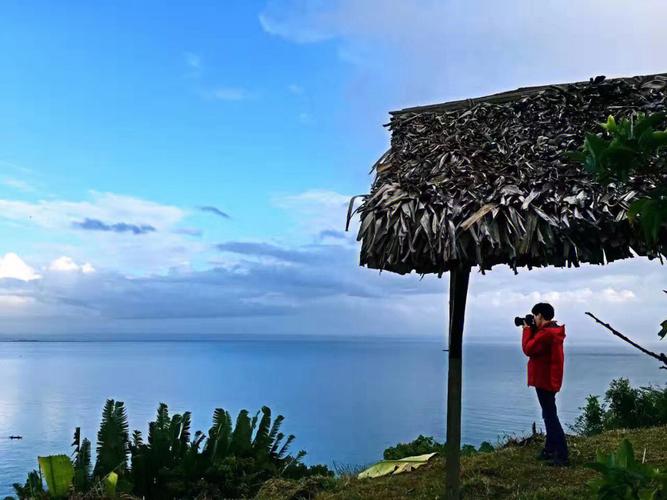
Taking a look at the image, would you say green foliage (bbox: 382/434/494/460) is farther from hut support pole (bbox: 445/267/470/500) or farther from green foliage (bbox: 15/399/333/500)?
hut support pole (bbox: 445/267/470/500)

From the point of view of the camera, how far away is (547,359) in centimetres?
643

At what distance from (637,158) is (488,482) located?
16.6 feet

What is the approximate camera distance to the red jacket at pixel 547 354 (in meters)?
6.34

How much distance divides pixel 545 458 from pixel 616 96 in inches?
145

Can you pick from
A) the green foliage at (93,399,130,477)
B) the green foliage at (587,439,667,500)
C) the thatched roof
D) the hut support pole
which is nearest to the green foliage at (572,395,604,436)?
the hut support pole

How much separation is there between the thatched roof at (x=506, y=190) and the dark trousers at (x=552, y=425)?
179 centimetres

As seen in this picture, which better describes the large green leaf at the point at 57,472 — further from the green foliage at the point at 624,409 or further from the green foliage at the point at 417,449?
the green foliage at the point at 624,409

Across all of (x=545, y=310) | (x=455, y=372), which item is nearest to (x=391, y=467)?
(x=455, y=372)

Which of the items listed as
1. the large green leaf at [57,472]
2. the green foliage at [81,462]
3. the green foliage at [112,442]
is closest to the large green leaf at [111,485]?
the large green leaf at [57,472]

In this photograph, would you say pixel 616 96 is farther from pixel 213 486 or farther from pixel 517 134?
pixel 213 486

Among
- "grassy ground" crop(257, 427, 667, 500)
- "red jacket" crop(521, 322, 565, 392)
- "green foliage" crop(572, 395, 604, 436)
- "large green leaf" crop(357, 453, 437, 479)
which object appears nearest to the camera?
"grassy ground" crop(257, 427, 667, 500)

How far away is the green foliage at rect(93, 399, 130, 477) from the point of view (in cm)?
718

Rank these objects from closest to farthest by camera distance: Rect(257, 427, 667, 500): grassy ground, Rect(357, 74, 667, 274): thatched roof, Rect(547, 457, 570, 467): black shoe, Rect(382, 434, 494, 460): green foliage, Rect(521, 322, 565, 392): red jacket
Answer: Rect(357, 74, 667, 274): thatched roof → Rect(257, 427, 667, 500): grassy ground → Rect(521, 322, 565, 392): red jacket → Rect(547, 457, 570, 467): black shoe → Rect(382, 434, 494, 460): green foliage

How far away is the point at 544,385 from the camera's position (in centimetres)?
643
